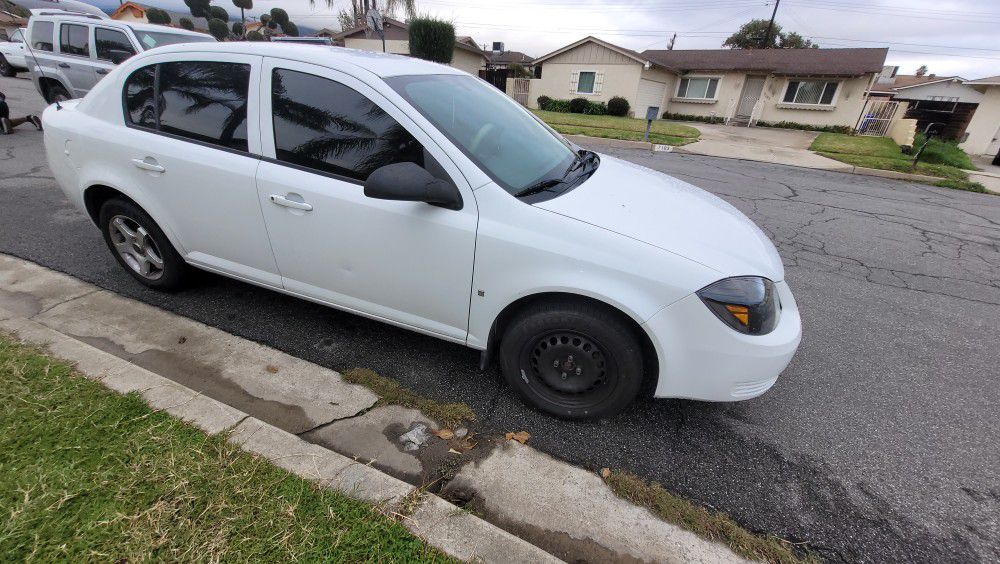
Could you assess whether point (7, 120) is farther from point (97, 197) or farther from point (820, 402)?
point (820, 402)

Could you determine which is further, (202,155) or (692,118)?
(692,118)

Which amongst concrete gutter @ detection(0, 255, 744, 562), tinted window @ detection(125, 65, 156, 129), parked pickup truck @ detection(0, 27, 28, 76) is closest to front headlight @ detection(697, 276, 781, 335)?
concrete gutter @ detection(0, 255, 744, 562)

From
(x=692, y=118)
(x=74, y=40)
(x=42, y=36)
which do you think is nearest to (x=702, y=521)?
(x=74, y=40)

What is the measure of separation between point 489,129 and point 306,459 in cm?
193

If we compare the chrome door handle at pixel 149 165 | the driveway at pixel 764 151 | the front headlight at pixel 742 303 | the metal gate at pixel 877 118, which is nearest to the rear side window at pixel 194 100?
the chrome door handle at pixel 149 165

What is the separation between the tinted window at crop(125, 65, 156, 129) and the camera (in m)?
2.83

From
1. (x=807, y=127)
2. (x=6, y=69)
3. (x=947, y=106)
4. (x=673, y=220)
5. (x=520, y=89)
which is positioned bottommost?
(x=6, y=69)

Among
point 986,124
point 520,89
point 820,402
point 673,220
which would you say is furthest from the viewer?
point 520,89

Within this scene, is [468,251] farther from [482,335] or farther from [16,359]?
[16,359]

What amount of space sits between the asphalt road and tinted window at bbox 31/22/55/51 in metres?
5.53

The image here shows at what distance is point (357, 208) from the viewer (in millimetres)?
2295

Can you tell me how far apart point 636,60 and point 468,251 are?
2526 centimetres

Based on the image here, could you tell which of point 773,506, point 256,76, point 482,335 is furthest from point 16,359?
point 773,506

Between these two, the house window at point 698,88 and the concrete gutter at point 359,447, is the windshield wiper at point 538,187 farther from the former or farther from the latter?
the house window at point 698,88
